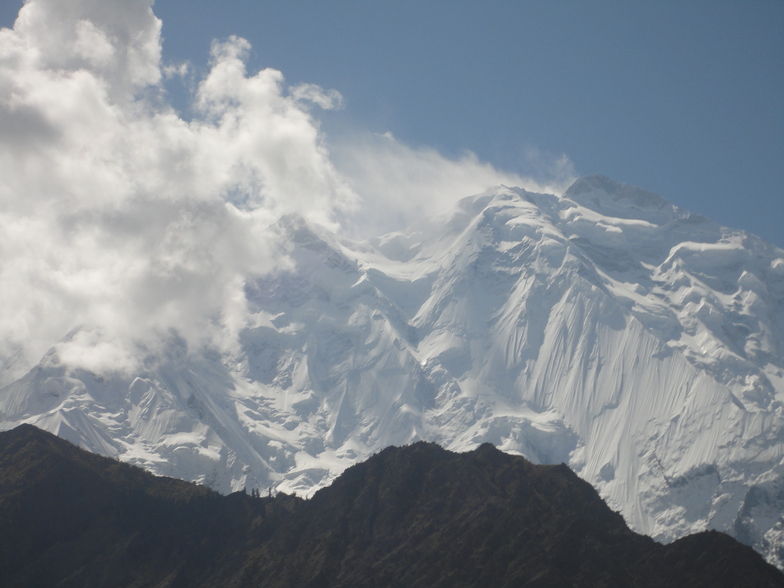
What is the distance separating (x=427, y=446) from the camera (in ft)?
560

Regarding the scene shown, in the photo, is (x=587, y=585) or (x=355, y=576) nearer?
(x=587, y=585)

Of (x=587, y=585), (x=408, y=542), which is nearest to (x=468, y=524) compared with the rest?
(x=408, y=542)

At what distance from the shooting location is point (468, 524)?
148m

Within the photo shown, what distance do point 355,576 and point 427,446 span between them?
106 ft

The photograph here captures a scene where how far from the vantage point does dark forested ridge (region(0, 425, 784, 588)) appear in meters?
135

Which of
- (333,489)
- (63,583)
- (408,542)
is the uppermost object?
(333,489)

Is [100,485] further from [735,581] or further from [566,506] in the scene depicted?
[735,581]

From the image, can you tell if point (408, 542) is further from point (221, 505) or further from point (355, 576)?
point (221, 505)

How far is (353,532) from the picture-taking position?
156625 mm

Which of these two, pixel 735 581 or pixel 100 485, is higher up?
pixel 100 485

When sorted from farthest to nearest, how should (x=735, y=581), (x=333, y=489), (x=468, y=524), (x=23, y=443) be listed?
(x=23, y=443) < (x=333, y=489) < (x=468, y=524) < (x=735, y=581)

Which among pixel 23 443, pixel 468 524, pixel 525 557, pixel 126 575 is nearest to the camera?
pixel 525 557

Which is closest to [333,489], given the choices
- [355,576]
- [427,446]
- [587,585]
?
[427,446]

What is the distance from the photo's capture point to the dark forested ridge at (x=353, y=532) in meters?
135
